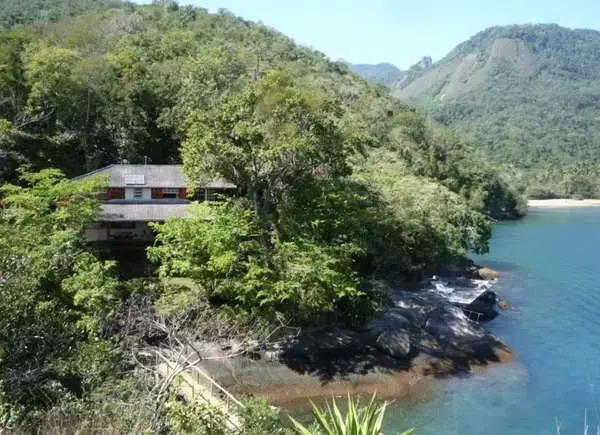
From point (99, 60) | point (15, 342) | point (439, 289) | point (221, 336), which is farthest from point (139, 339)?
point (99, 60)

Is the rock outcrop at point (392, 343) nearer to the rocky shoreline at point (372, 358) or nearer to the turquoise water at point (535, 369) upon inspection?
the rocky shoreline at point (372, 358)

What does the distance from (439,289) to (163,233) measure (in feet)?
64.0

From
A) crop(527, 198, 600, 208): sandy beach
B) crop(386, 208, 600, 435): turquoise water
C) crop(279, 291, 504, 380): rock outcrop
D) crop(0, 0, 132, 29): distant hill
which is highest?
crop(0, 0, 132, 29): distant hill

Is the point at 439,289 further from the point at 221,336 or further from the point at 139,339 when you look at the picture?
the point at 139,339

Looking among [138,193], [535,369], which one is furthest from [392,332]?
[138,193]

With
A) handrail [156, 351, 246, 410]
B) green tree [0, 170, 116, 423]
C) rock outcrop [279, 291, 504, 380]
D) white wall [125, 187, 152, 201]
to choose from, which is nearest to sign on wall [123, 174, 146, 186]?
white wall [125, 187, 152, 201]

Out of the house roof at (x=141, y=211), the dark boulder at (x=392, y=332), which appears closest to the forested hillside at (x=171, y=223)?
the dark boulder at (x=392, y=332)

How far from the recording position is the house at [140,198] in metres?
32.1

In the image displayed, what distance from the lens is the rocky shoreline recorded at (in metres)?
25.5

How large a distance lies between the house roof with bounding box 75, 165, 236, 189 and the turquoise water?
58.1ft

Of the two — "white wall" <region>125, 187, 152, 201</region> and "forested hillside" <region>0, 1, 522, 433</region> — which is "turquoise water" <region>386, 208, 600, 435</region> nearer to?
"forested hillside" <region>0, 1, 522, 433</region>

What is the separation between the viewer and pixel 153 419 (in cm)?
1430

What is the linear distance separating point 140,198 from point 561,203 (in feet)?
383

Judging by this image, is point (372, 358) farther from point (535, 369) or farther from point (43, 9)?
point (43, 9)
